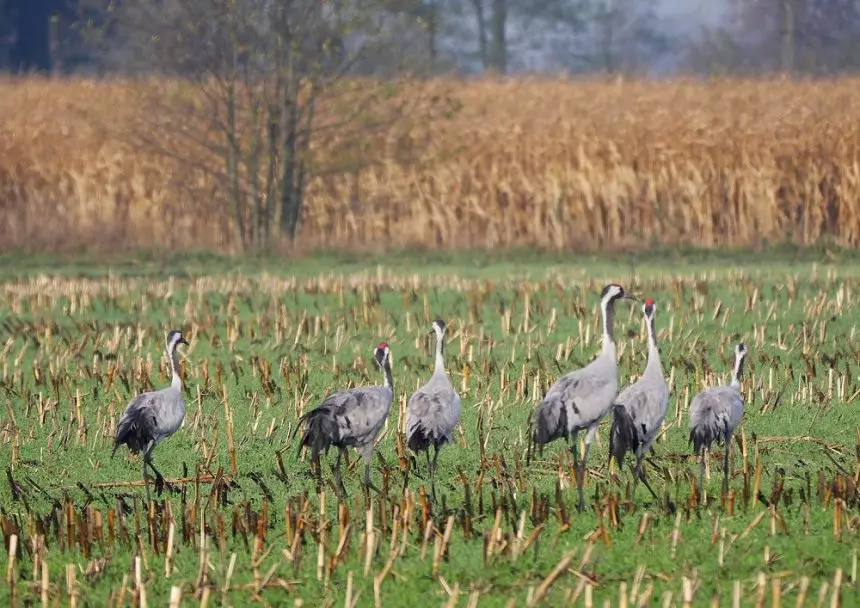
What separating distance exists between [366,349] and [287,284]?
213 inches

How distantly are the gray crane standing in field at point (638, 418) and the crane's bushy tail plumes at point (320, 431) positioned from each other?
1.48m

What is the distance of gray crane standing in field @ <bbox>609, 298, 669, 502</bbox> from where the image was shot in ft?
28.3

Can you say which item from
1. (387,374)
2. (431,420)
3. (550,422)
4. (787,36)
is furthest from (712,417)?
(787,36)

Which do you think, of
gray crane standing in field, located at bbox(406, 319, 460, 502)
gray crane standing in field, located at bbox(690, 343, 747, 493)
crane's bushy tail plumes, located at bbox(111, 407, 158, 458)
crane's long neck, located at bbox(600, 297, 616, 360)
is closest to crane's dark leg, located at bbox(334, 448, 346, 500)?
gray crane standing in field, located at bbox(406, 319, 460, 502)

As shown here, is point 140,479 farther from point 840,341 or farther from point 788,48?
point 788,48

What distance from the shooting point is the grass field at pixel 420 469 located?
22.5 feet

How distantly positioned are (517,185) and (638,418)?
702 inches

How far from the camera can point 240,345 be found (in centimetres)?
1473

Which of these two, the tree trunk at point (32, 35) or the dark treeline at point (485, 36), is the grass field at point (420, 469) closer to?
the dark treeline at point (485, 36)

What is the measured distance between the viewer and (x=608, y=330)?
31.9 feet

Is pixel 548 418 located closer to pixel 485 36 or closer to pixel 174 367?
pixel 174 367

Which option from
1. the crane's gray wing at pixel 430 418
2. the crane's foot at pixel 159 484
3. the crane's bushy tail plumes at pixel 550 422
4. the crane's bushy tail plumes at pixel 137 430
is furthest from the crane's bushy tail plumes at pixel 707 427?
the crane's bushy tail plumes at pixel 137 430

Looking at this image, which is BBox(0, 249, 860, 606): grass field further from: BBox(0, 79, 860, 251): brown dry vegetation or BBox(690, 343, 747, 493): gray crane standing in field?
BBox(0, 79, 860, 251): brown dry vegetation

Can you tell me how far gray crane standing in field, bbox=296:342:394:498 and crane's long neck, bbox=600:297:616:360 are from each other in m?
1.27
